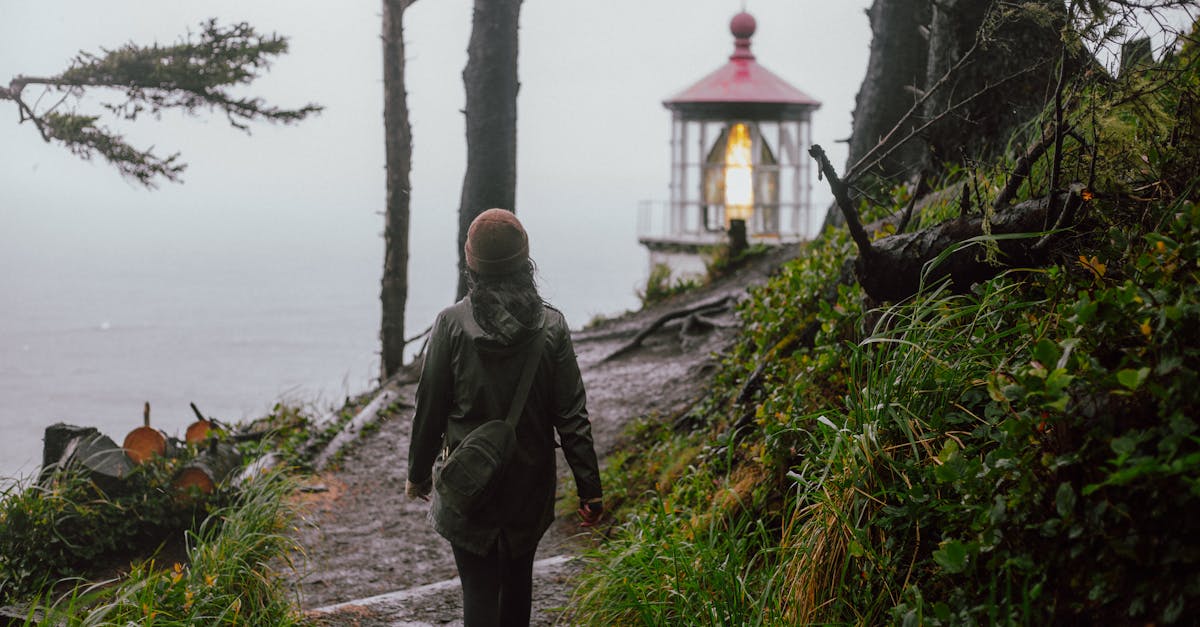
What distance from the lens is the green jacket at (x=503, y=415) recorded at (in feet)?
10.7

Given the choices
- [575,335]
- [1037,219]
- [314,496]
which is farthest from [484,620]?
[575,335]

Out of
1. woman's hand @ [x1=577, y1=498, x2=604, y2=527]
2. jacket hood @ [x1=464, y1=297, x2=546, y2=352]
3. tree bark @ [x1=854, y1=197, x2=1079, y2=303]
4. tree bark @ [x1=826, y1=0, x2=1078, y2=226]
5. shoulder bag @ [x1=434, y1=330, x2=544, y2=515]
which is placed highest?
tree bark @ [x1=826, y1=0, x2=1078, y2=226]

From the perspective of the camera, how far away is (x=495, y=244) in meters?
3.31

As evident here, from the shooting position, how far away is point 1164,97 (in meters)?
3.60

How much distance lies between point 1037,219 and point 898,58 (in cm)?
491

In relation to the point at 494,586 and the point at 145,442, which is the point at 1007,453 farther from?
the point at 145,442

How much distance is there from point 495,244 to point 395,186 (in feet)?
22.1

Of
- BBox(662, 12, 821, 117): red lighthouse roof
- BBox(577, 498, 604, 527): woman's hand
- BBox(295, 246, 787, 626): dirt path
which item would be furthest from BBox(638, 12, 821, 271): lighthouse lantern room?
BBox(577, 498, 604, 527): woman's hand

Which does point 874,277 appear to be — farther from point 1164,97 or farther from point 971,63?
point 971,63

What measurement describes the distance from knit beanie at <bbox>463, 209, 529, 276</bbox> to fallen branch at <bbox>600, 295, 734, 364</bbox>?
6093mm

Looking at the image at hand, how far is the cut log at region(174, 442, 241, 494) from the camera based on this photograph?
5.66m

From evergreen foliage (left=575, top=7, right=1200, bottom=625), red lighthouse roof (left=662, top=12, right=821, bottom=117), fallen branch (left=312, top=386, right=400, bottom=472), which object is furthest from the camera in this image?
red lighthouse roof (left=662, top=12, right=821, bottom=117)

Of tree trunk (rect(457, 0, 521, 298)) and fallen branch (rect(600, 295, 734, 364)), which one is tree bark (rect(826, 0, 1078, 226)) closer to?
fallen branch (rect(600, 295, 734, 364))

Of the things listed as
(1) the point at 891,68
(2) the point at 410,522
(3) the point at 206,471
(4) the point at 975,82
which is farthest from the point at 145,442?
(1) the point at 891,68
